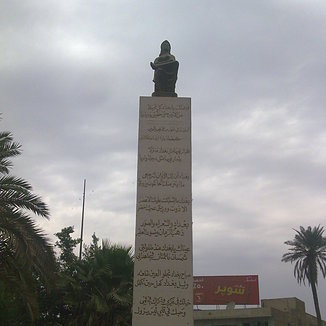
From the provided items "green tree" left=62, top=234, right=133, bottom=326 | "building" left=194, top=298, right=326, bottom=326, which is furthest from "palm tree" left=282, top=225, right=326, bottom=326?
"green tree" left=62, top=234, right=133, bottom=326

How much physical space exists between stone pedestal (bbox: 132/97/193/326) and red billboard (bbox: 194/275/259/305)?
19.6 m

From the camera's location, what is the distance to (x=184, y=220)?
10.3m

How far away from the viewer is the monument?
968cm

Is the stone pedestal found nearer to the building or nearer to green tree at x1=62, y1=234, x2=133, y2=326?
green tree at x1=62, y1=234, x2=133, y2=326

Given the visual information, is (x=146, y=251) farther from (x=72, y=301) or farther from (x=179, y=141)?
(x=72, y=301)

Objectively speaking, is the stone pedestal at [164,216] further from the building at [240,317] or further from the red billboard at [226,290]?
the red billboard at [226,290]

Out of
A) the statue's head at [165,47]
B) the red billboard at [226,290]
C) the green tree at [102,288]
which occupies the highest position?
the statue's head at [165,47]

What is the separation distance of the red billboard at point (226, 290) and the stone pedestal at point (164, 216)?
64.4 ft

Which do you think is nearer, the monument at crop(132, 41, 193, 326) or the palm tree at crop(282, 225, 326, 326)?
the monument at crop(132, 41, 193, 326)

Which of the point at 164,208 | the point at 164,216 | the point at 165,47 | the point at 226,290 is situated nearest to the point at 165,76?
the point at 165,47

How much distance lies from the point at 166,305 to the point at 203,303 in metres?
20.0

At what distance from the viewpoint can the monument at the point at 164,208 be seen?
968 cm

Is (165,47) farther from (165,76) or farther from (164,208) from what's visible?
(164,208)

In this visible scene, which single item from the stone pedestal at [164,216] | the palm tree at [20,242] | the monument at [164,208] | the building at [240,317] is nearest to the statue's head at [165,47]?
the monument at [164,208]
